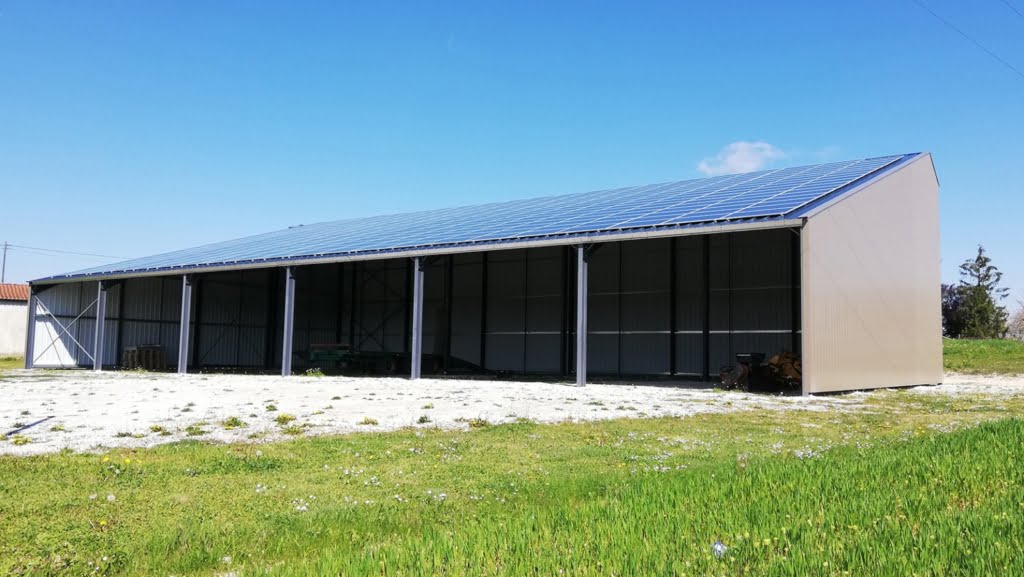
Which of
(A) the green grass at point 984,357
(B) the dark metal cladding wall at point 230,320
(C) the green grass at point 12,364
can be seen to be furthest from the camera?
(B) the dark metal cladding wall at point 230,320

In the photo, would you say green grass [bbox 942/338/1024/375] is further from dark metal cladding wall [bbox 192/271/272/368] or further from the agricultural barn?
dark metal cladding wall [bbox 192/271/272/368]

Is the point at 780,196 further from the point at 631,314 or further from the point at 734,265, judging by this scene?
the point at 631,314

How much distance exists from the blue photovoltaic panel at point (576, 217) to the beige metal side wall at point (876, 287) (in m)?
0.79

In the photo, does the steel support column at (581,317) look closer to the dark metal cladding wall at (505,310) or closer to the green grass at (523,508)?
the dark metal cladding wall at (505,310)

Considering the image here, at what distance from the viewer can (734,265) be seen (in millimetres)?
26547

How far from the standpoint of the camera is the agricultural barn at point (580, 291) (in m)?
18.8

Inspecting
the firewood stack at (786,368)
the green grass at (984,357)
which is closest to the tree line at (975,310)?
the green grass at (984,357)

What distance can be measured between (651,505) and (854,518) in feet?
3.89

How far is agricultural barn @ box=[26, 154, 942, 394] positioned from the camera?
18781 millimetres

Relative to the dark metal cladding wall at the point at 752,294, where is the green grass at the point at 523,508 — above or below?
below

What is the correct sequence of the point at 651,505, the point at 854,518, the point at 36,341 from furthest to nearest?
the point at 36,341
the point at 651,505
the point at 854,518

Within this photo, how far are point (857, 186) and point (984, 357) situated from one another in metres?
20.7

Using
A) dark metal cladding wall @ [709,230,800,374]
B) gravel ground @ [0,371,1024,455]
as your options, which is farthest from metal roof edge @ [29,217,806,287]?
dark metal cladding wall @ [709,230,800,374]

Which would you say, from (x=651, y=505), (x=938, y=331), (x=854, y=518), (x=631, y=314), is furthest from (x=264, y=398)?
(x=938, y=331)
